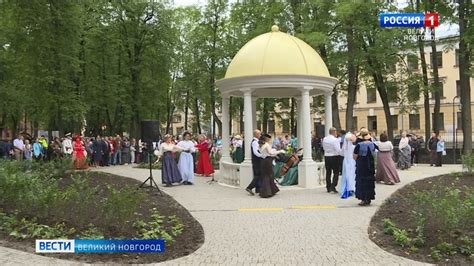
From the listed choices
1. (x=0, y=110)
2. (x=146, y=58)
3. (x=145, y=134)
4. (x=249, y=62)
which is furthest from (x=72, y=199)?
(x=0, y=110)

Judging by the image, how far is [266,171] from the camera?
46.4ft

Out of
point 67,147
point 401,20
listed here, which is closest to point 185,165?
point 67,147

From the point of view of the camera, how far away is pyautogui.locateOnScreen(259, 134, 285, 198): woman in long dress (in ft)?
46.0

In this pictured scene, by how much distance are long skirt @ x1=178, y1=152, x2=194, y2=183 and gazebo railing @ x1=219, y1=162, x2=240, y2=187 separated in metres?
1.13

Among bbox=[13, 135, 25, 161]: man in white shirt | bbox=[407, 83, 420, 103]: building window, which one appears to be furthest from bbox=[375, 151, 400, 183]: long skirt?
bbox=[13, 135, 25, 161]: man in white shirt

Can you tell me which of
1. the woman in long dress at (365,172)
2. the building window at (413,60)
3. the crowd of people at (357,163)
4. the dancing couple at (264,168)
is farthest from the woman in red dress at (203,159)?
the building window at (413,60)

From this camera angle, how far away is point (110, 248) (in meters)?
7.40

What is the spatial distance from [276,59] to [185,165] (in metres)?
4.80

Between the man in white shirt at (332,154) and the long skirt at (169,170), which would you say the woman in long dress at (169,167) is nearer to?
the long skirt at (169,170)

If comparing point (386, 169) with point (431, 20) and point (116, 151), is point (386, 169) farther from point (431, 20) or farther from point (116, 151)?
point (116, 151)

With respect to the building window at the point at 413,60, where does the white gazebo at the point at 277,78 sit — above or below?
below

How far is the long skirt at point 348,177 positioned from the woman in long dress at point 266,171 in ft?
6.24

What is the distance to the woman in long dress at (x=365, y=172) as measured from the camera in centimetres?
1219

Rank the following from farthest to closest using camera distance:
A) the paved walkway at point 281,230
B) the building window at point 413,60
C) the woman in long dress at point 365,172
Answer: the building window at point 413,60 → the woman in long dress at point 365,172 → the paved walkway at point 281,230
